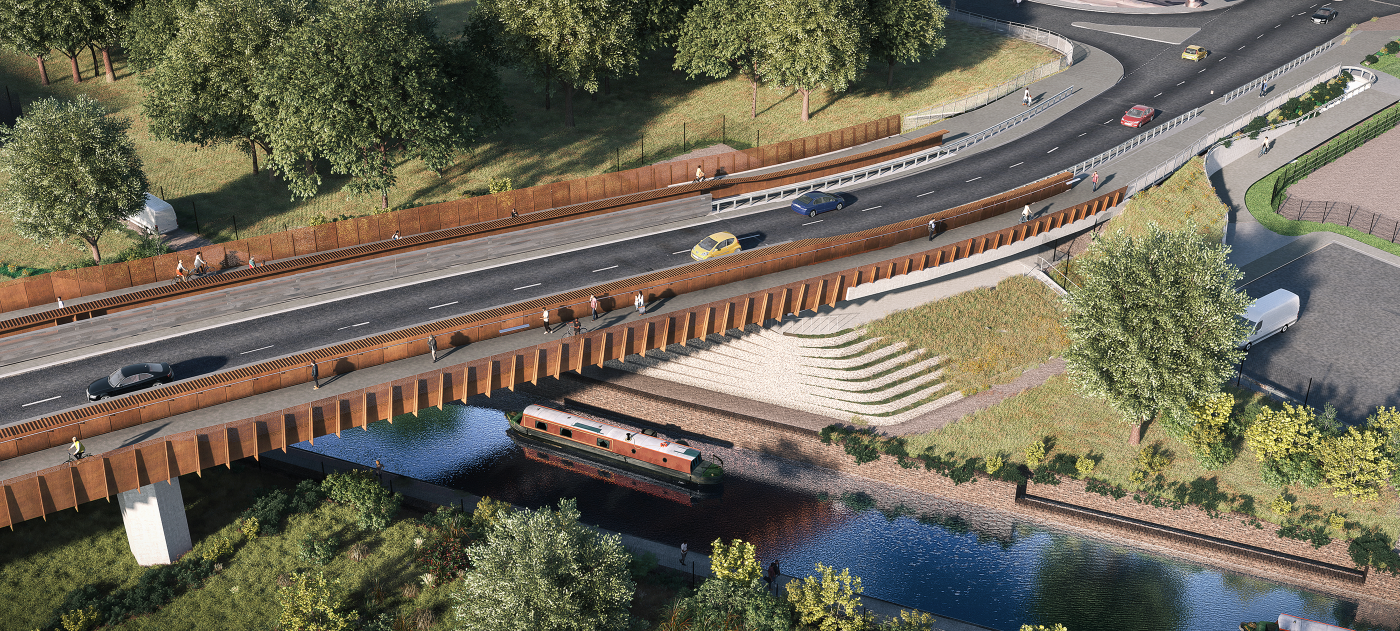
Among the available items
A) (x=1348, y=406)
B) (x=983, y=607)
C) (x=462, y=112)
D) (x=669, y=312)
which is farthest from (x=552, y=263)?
(x=1348, y=406)

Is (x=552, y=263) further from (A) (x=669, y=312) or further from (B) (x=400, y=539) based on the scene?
(B) (x=400, y=539)

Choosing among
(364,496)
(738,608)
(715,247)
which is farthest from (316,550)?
(715,247)

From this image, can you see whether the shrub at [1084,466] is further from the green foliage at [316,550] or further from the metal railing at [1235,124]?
the green foliage at [316,550]

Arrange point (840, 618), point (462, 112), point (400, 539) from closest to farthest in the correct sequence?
1. point (840, 618)
2. point (400, 539)
3. point (462, 112)

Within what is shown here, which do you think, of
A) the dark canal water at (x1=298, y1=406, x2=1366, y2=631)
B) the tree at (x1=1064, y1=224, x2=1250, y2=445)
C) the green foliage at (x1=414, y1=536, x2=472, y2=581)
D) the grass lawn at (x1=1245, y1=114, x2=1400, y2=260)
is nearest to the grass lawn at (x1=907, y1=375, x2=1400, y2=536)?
the tree at (x1=1064, y1=224, x2=1250, y2=445)

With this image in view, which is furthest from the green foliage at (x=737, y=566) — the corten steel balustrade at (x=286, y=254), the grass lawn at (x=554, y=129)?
the grass lawn at (x=554, y=129)

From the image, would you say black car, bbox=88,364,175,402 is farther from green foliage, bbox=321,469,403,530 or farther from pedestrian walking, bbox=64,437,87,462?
green foliage, bbox=321,469,403,530
